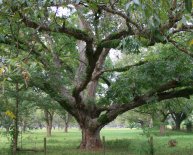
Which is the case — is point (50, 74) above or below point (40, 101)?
above

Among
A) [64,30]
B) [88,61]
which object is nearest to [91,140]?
[88,61]

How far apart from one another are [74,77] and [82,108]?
5.42 ft

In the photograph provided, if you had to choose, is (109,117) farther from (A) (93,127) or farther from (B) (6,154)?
(B) (6,154)

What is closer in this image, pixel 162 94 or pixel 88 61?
pixel 88 61

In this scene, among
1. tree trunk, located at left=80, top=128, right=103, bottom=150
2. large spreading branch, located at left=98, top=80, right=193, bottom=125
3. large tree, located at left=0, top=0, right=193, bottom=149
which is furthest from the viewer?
tree trunk, located at left=80, top=128, right=103, bottom=150

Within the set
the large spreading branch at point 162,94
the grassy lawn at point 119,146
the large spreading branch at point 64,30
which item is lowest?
the grassy lawn at point 119,146

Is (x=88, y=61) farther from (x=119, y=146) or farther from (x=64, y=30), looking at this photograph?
(x=119, y=146)

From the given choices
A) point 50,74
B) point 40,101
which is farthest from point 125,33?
point 40,101

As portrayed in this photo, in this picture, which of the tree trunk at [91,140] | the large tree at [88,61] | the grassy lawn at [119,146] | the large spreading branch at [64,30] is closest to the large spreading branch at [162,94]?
the large tree at [88,61]

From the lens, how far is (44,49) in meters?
17.8

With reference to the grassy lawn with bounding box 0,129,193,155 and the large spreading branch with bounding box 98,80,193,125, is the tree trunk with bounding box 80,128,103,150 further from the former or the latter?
the large spreading branch with bounding box 98,80,193,125

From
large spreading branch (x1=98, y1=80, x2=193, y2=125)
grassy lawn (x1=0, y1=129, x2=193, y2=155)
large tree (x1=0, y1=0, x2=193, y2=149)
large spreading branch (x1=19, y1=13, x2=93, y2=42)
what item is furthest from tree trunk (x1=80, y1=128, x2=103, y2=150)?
large spreading branch (x1=19, y1=13, x2=93, y2=42)

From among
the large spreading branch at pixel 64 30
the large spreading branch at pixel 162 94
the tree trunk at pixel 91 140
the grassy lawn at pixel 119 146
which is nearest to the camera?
the large spreading branch at pixel 64 30

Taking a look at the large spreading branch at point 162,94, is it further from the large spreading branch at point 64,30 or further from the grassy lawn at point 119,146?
the large spreading branch at point 64,30
